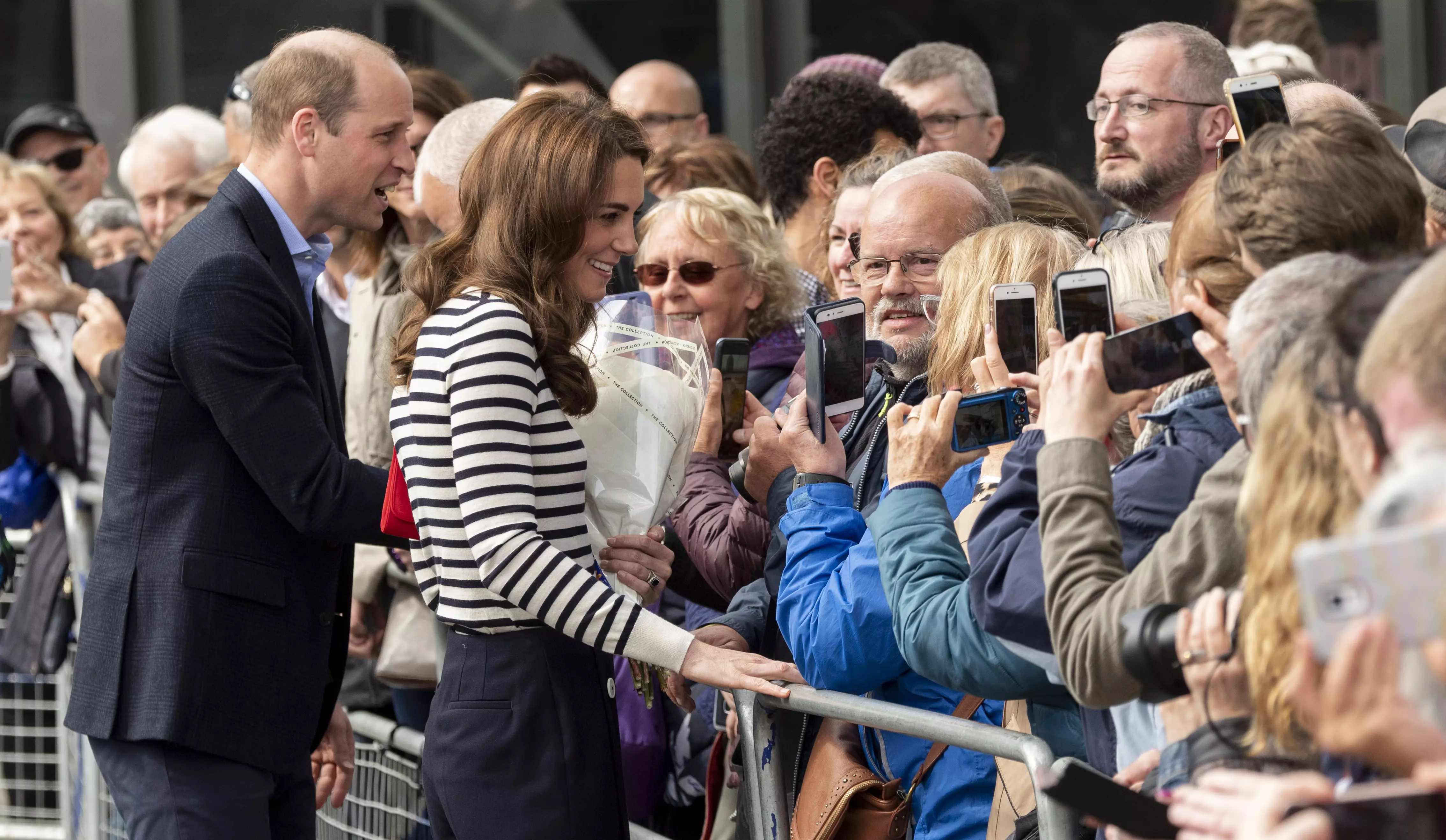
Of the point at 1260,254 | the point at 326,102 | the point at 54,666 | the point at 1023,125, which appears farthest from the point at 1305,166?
the point at 1023,125

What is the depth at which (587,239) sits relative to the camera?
8.69 feet

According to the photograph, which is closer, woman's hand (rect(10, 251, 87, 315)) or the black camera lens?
the black camera lens

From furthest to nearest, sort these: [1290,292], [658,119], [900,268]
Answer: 1. [658,119]
2. [900,268]
3. [1290,292]

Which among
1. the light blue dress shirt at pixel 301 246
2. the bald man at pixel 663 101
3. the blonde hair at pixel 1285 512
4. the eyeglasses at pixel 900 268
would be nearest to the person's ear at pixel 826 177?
the bald man at pixel 663 101

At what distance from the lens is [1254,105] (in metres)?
2.23

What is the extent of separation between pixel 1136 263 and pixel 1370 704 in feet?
4.35

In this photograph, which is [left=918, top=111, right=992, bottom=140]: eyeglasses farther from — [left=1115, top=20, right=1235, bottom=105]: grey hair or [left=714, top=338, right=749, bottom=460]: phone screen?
[left=714, top=338, right=749, bottom=460]: phone screen

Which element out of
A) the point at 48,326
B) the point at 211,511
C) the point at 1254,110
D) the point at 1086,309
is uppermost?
the point at 1254,110

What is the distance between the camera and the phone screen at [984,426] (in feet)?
7.49

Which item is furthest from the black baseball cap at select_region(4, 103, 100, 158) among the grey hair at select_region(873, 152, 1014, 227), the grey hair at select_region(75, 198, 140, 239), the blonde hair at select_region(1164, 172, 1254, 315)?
the blonde hair at select_region(1164, 172, 1254, 315)

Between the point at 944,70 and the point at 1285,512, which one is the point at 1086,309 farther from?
the point at 944,70

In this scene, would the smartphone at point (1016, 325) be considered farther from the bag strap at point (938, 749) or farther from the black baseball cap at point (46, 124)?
the black baseball cap at point (46, 124)

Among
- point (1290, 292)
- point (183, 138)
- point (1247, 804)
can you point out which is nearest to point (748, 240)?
point (1290, 292)

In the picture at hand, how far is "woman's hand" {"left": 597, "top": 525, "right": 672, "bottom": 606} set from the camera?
267cm
